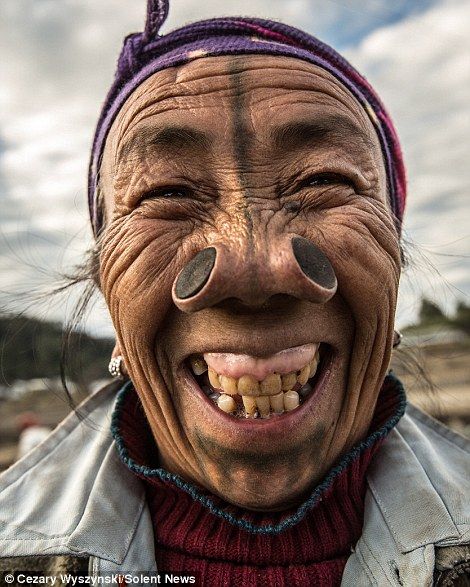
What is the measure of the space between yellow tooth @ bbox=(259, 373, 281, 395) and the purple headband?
1.03m

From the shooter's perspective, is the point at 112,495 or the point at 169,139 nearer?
the point at 169,139

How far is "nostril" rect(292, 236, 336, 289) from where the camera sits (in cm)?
156

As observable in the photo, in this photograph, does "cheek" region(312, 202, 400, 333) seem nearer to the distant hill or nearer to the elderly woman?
the elderly woman

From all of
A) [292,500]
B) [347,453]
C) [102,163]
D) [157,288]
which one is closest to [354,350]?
[347,453]

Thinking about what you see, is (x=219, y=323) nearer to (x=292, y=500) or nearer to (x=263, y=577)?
(x=292, y=500)

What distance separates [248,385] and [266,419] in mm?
127

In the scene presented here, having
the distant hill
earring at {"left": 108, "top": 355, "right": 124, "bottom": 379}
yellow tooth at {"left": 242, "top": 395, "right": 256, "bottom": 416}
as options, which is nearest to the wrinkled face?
yellow tooth at {"left": 242, "top": 395, "right": 256, "bottom": 416}

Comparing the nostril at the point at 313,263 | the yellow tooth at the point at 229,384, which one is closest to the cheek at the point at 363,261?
the nostril at the point at 313,263

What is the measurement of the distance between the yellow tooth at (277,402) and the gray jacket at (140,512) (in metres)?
0.58

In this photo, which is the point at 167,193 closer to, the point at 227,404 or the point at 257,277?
the point at 257,277

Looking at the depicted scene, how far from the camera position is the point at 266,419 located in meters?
1.71

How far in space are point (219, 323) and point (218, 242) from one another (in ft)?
0.83

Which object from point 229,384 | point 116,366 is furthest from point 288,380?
point 116,366

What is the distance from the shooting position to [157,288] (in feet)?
5.81
